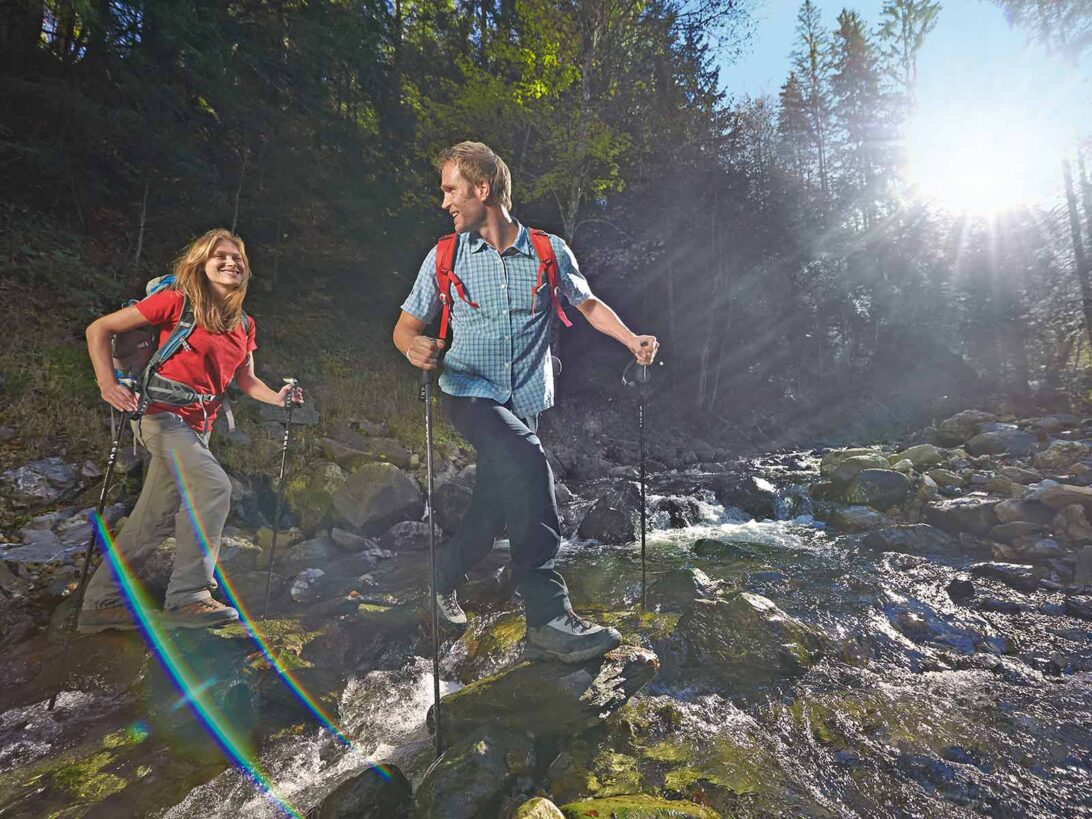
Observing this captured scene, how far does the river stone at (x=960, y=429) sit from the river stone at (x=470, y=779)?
54.8ft

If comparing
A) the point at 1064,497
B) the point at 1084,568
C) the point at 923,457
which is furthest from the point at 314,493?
the point at 923,457

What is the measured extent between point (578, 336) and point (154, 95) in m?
15.6

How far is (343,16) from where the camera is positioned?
12633 millimetres

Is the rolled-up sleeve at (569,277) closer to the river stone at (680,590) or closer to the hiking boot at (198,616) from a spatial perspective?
the river stone at (680,590)

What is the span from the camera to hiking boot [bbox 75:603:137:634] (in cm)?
371

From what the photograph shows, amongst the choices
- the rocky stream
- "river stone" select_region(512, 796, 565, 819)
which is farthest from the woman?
"river stone" select_region(512, 796, 565, 819)

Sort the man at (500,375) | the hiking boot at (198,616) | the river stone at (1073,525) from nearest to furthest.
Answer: the man at (500,375), the hiking boot at (198,616), the river stone at (1073,525)

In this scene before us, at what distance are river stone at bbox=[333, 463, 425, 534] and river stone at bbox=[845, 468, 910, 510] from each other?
771 cm

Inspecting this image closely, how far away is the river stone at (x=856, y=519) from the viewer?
7922 millimetres

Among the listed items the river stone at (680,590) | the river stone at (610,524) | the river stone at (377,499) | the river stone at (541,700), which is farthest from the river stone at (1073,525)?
the river stone at (377,499)

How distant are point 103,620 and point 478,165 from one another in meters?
4.27

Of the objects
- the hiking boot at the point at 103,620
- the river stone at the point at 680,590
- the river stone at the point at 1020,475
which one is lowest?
the river stone at the point at 680,590

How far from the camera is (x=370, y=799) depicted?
205 cm

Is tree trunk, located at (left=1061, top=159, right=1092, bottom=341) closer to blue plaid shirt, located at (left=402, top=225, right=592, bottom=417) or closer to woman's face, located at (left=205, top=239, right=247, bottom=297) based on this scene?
blue plaid shirt, located at (left=402, top=225, right=592, bottom=417)
